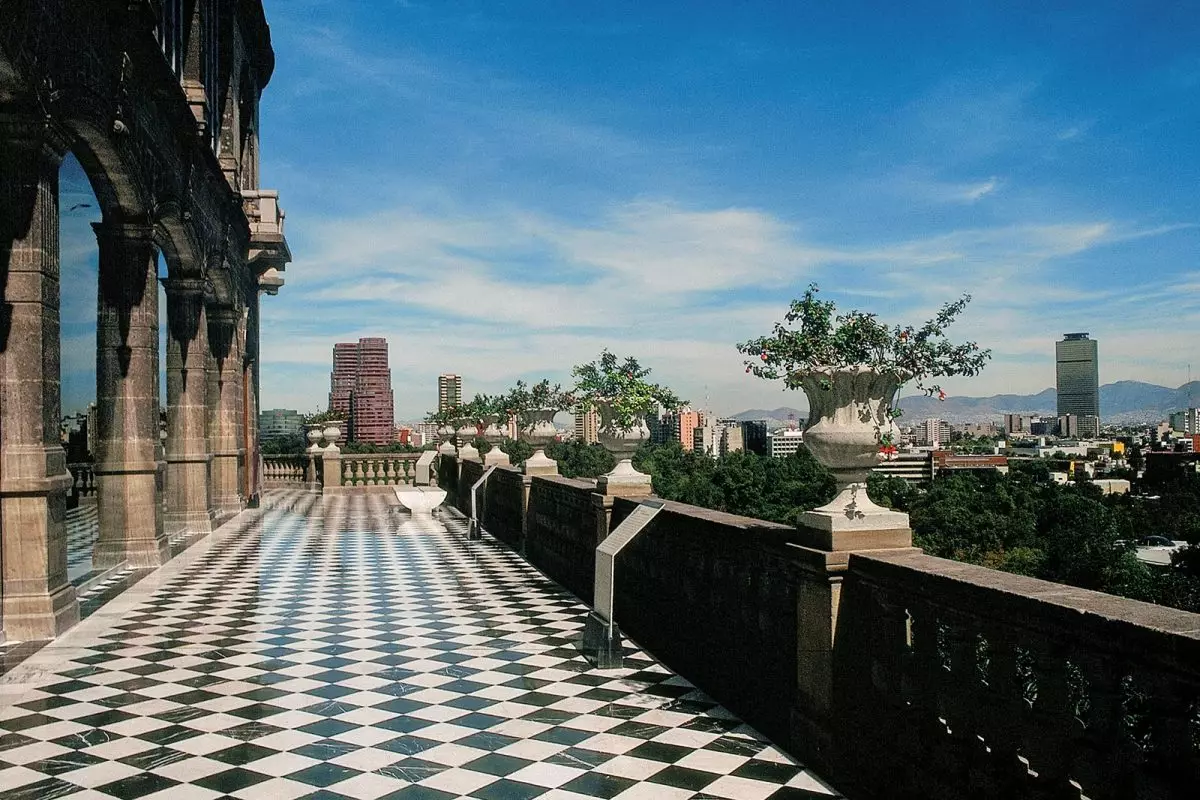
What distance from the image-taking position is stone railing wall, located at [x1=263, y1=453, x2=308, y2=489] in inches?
1190

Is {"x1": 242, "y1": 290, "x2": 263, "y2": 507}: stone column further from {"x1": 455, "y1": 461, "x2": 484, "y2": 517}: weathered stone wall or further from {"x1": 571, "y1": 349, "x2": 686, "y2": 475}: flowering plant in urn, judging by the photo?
{"x1": 571, "y1": 349, "x2": 686, "y2": 475}: flowering plant in urn

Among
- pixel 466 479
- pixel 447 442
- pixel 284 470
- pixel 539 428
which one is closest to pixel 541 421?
pixel 539 428

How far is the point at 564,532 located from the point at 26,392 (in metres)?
5.34

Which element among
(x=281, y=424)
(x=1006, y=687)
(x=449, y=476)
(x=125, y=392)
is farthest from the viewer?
(x=281, y=424)

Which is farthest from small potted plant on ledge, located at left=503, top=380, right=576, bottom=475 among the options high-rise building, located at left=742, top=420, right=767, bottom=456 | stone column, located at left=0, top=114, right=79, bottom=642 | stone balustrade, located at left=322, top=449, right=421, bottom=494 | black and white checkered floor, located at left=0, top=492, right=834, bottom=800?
high-rise building, located at left=742, top=420, right=767, bottom=456

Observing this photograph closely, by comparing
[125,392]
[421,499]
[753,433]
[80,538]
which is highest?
[125,392]

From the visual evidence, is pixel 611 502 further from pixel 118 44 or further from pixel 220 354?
pixel 220 354

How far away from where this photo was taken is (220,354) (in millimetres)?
18500

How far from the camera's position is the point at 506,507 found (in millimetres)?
14922

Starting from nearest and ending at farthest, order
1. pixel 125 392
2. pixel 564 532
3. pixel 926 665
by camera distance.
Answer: pixel 926 665, pixel 564 532, pixel 125 392

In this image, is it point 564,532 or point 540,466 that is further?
point 540,466

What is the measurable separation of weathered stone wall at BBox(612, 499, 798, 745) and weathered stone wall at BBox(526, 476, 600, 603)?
1620 mm

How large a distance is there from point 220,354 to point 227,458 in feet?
6.47

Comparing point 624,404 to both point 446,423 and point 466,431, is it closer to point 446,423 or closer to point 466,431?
point 466,431
